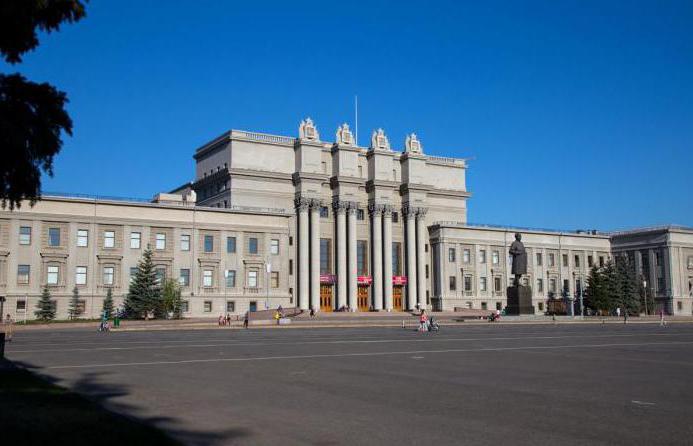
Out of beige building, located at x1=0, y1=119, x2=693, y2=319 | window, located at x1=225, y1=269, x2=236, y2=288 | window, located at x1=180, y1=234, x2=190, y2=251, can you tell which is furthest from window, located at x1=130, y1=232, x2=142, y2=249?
window, located at x1=225, y1=269, x2=236, y2=288

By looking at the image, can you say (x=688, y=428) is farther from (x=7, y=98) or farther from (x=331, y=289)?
(x=331, y=289)

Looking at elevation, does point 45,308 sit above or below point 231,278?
below

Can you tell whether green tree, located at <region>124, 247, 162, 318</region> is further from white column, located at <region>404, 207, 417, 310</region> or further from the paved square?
the paved square

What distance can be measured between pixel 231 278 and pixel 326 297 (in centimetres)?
1515

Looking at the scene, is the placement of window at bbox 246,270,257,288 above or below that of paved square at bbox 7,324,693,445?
above

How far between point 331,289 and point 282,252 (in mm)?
10727

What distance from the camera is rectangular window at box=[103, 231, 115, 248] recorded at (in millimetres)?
70500

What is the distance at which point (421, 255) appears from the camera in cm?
9294

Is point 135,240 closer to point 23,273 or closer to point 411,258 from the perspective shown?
point 23,273

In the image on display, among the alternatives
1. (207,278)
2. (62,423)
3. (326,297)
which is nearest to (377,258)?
(326,297)

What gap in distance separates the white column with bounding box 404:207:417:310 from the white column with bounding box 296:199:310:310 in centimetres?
1393

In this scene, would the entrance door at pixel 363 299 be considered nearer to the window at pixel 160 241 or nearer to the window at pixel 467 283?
the window at pixel 467 283

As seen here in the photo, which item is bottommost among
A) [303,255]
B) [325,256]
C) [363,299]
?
[363,299]

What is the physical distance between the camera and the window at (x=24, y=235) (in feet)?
217
